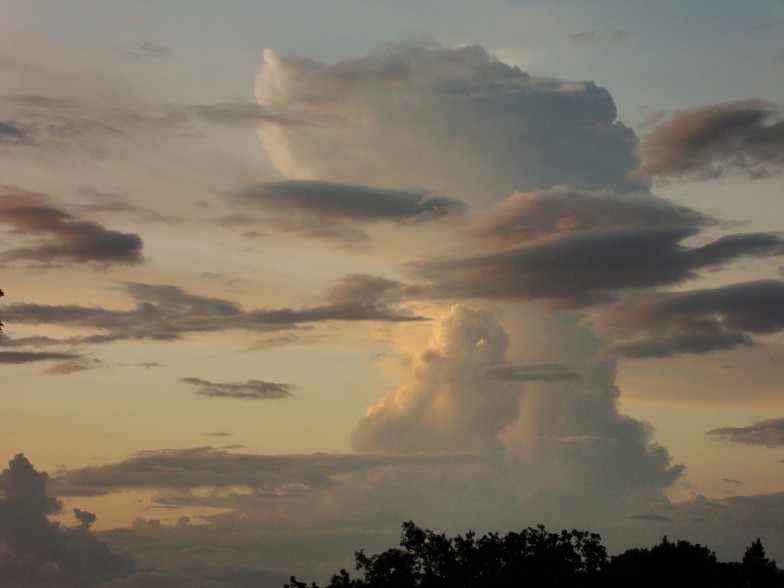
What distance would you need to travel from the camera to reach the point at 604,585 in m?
117

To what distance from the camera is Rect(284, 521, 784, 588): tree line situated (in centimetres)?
11769

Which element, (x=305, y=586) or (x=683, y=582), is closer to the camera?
(x=683, y=582)

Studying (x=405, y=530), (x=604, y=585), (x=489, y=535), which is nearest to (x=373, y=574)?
(x=405, y=530)

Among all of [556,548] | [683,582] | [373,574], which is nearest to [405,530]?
[373,574]

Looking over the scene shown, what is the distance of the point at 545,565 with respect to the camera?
4688 inches

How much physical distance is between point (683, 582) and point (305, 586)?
4318 centimetres

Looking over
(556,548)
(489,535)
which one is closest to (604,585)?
(556,548)

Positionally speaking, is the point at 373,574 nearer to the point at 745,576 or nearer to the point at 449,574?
the point at 449,574

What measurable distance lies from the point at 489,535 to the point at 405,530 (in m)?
10.0

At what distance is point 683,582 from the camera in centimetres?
11688

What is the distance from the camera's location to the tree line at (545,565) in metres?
118

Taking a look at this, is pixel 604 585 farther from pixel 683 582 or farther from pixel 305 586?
pixel 305 586

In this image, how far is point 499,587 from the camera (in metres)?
119

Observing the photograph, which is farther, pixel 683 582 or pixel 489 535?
pixel 489 535
